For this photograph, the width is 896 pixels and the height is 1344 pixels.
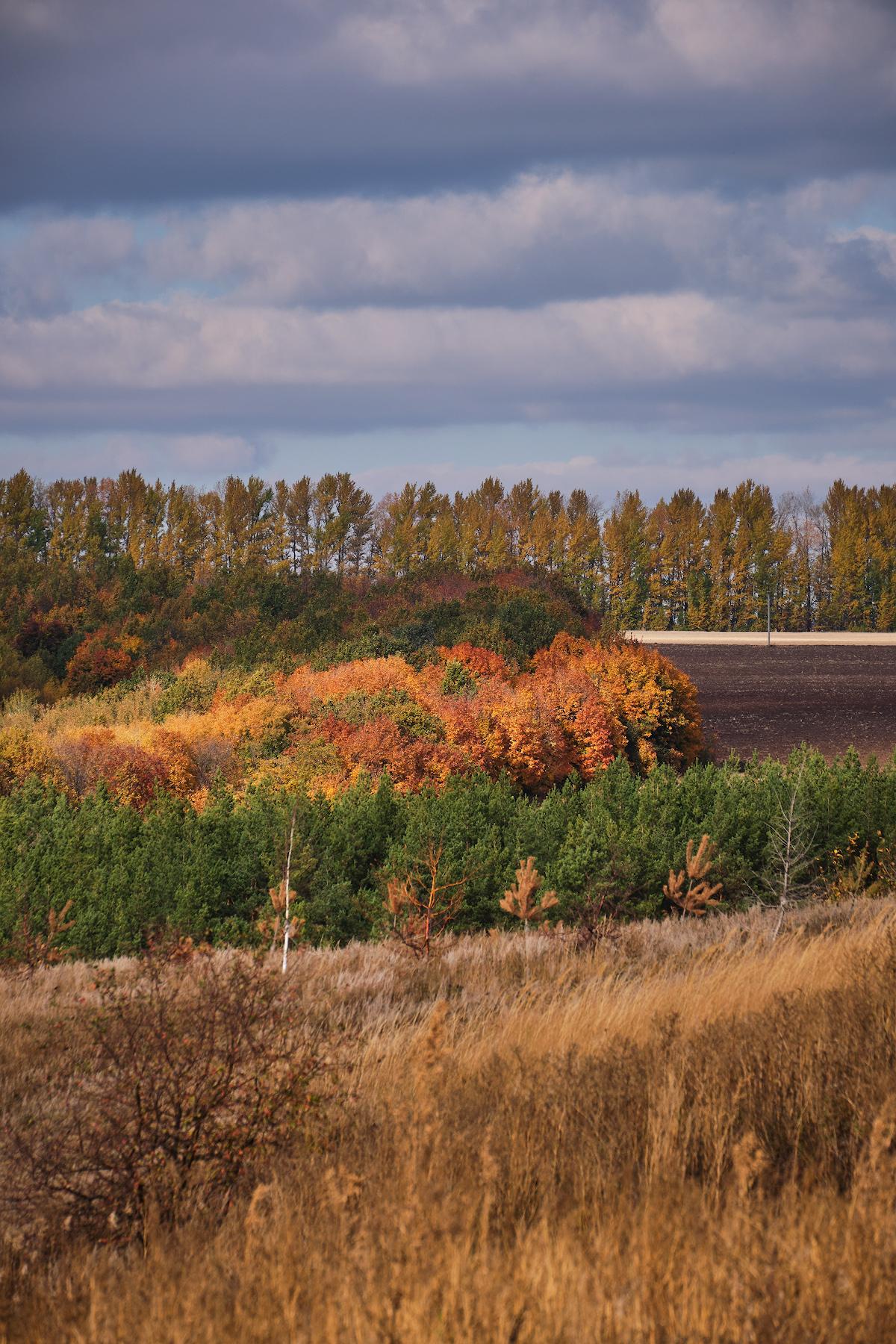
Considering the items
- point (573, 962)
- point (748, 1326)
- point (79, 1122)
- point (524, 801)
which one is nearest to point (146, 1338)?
point (748, 1326)

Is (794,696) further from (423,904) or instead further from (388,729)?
(423,904)

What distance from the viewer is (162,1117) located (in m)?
3.53

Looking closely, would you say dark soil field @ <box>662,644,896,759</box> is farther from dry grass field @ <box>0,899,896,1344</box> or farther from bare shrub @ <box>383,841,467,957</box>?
dry grass field @ <box>0,899,896,1344</box>

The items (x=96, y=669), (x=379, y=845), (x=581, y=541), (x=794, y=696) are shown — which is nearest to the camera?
(x=379, y=845)

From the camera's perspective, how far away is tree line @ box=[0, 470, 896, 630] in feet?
186

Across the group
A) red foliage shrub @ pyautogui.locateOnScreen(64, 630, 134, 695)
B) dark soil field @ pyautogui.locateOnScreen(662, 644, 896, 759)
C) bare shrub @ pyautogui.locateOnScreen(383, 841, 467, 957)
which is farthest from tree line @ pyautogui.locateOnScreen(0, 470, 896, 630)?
bare shrub @ pyautogui.locateOnScreen(383, 841, 467, 957)

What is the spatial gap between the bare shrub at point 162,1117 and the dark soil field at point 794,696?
2099 cm

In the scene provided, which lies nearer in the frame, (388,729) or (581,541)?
(388,729)

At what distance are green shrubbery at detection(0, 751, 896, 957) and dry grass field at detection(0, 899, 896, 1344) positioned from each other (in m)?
6.16

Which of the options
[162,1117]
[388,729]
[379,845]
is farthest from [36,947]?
[388,729]

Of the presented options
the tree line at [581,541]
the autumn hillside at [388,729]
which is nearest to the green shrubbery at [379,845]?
the autumn hillside at [388,729]

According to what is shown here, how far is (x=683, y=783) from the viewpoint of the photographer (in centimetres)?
1502

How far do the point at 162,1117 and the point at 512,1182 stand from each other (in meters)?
1.39

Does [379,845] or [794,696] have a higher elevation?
[794,696]
